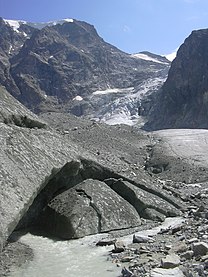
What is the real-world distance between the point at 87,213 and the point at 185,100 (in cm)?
16992

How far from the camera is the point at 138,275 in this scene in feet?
41.7

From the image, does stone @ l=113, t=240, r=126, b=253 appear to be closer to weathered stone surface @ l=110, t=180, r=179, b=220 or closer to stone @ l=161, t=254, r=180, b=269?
stone @ l=161, t=254, r=180, b=269

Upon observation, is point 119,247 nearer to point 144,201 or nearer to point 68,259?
point 68,259

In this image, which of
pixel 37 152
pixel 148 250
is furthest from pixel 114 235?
pixel 37 152

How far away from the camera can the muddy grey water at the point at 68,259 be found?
1413 cm

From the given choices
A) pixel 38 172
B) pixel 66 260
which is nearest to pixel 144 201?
pixel 38 172

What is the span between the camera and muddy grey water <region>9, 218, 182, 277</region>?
46.3ft

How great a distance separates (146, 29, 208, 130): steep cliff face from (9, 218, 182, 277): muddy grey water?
5757 inches

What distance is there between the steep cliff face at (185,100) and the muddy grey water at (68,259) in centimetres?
14624

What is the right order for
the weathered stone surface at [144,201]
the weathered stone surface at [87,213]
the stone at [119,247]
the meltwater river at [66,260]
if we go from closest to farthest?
1. the meltwater river at [66,260]
2. the stone at [119,247]
3. the weathered stone surface at [87,213]
4. the weathered stone surface at [144,201]

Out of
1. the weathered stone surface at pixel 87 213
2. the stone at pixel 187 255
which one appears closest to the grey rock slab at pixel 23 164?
the weathered stone surface at pixel 87 213

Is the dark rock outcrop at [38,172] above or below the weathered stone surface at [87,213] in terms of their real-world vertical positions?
above

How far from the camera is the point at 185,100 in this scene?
185250 millimetres

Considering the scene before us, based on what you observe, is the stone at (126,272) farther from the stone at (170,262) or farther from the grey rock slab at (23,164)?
the grey rock slab at (23,164)
